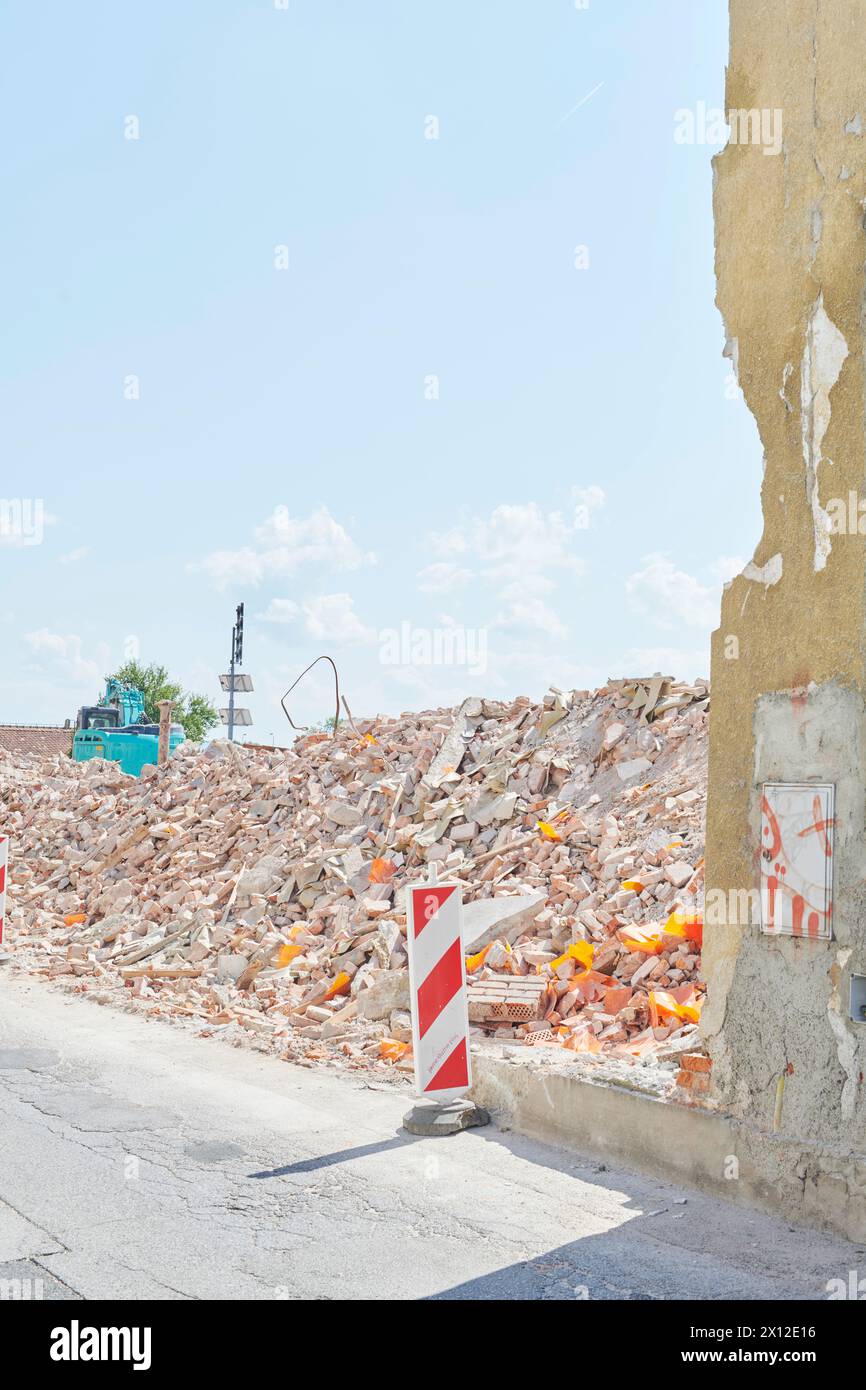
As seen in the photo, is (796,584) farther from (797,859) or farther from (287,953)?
(287,953)

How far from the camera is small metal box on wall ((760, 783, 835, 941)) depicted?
5227 mm

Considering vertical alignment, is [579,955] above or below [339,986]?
above

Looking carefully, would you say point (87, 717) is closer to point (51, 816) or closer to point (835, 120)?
point (51, 816)

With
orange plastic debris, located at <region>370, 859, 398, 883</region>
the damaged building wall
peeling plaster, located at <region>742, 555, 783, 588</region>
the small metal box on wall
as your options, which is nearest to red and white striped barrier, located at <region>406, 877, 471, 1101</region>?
the damaged building wall

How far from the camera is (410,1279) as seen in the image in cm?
447

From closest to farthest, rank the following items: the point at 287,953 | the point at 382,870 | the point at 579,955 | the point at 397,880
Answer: the point at 579,955 → the point at 287,953 → the point at 397,880 → the point at 382,870

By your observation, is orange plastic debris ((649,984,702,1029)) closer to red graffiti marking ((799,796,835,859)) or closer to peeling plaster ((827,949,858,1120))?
peeling plaster ((827,949,858,1120))

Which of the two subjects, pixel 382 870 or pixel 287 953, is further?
pixel 382 870

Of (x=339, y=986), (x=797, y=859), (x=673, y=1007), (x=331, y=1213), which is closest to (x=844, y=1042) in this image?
(x=797, y=859)

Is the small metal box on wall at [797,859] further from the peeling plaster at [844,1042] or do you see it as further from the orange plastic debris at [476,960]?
the orange plastic debris at [476,960]

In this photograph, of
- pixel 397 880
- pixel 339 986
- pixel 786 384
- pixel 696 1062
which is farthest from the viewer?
pixel 397 880

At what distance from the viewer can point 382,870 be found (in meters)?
12.0

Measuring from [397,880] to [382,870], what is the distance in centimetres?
22
